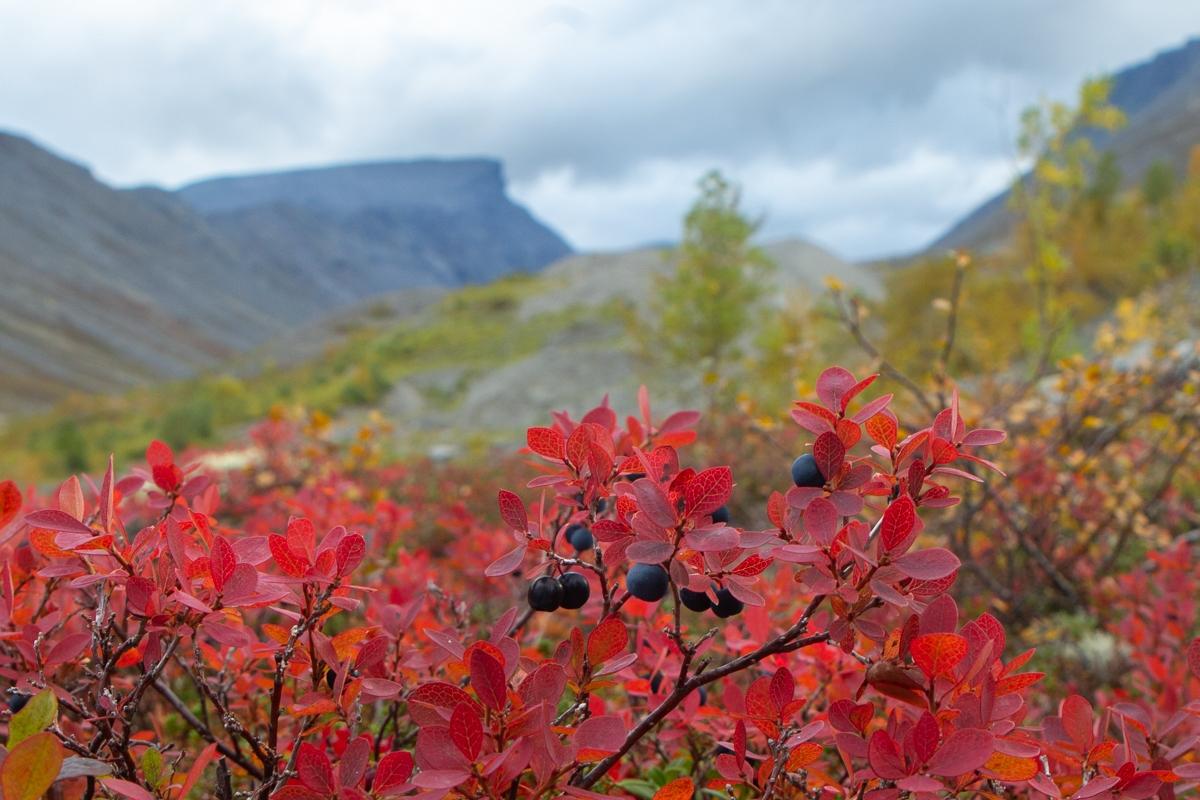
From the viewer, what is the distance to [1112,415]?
3.44 meters

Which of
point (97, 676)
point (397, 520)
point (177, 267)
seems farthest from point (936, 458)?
point (177, 267)

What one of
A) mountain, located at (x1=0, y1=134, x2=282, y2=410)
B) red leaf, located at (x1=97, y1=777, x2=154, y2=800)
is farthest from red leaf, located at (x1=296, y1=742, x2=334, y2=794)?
mountain, located at (x1=0, y1=134, x2=282, y2=410)

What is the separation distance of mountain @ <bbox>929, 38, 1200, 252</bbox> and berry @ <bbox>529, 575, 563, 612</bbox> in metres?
49.7

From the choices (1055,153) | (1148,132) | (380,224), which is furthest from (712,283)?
(380,224)

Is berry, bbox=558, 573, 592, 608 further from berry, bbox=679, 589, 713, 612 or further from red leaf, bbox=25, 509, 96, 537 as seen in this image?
red leaf, bbox=25, 509, 96, 537

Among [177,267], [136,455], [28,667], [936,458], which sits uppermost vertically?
[177,267]

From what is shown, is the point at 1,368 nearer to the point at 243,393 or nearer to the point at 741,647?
the point at 243,393

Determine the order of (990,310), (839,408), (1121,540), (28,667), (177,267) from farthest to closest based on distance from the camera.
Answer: (177,267)
(990,310)
(1121,540)
(28,667)
(839,408)

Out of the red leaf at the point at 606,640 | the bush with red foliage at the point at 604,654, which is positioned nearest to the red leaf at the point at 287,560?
the bush with red foliage at the point at 604,654

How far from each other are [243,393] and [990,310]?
19.7 meters

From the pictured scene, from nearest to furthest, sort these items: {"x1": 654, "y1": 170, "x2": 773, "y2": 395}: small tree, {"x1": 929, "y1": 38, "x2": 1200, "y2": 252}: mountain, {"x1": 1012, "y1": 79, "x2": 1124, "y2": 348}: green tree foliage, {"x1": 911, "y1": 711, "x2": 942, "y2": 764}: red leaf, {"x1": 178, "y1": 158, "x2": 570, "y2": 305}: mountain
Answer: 1. {"x1": 911, "y1": 711, "x2": 942, "y2": 764}: red leaf
2. {"x1": 1012, "y1": 79, "x2": 1124, "y2": 348}: green tree foliage
3. {"x1": 654, "y1": 170, "x2": 773, "y2": 395}: small tree
4. {"x1": 929, "y1": 38, "x2": 1200, "y2": 252}: mountain
5. {"x1": 178, "y1": 158, "x2": 570, "y2": 305}: mountain

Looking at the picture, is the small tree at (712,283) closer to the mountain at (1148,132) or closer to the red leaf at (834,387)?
the red leaf at (834,387)

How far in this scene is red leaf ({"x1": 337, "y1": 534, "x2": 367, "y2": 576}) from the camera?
33.0 inches

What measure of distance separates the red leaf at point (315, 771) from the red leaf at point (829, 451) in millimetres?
622
